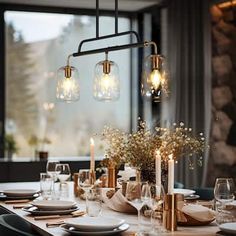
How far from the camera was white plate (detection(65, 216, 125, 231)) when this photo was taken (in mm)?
2432

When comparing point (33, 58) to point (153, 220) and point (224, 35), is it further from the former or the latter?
point (153, 220)

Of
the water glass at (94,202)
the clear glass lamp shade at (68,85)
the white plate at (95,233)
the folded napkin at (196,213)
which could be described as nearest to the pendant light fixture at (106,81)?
the clear glass lamp shade at (68,85)

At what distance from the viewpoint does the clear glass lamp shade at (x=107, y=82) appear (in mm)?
3639

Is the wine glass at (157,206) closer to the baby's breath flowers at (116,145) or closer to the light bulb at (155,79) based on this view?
the baby's breath flowers at (116,145)

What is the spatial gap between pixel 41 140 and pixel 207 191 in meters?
3.05

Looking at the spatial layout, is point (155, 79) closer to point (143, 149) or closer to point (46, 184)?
point (143, 149)

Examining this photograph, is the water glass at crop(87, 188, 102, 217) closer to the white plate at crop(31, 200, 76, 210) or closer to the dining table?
the dining table

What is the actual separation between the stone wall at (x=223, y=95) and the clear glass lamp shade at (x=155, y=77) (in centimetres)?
233

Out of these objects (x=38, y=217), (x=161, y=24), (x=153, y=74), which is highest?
(x=161, y=24)

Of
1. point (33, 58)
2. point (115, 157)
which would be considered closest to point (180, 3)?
point (33, 58)

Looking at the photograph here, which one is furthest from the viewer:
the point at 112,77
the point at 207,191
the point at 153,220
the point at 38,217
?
the point at 207,191

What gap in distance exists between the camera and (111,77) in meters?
3.64

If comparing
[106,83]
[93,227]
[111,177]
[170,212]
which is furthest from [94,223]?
[106,83]

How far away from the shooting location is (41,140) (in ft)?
21.5
